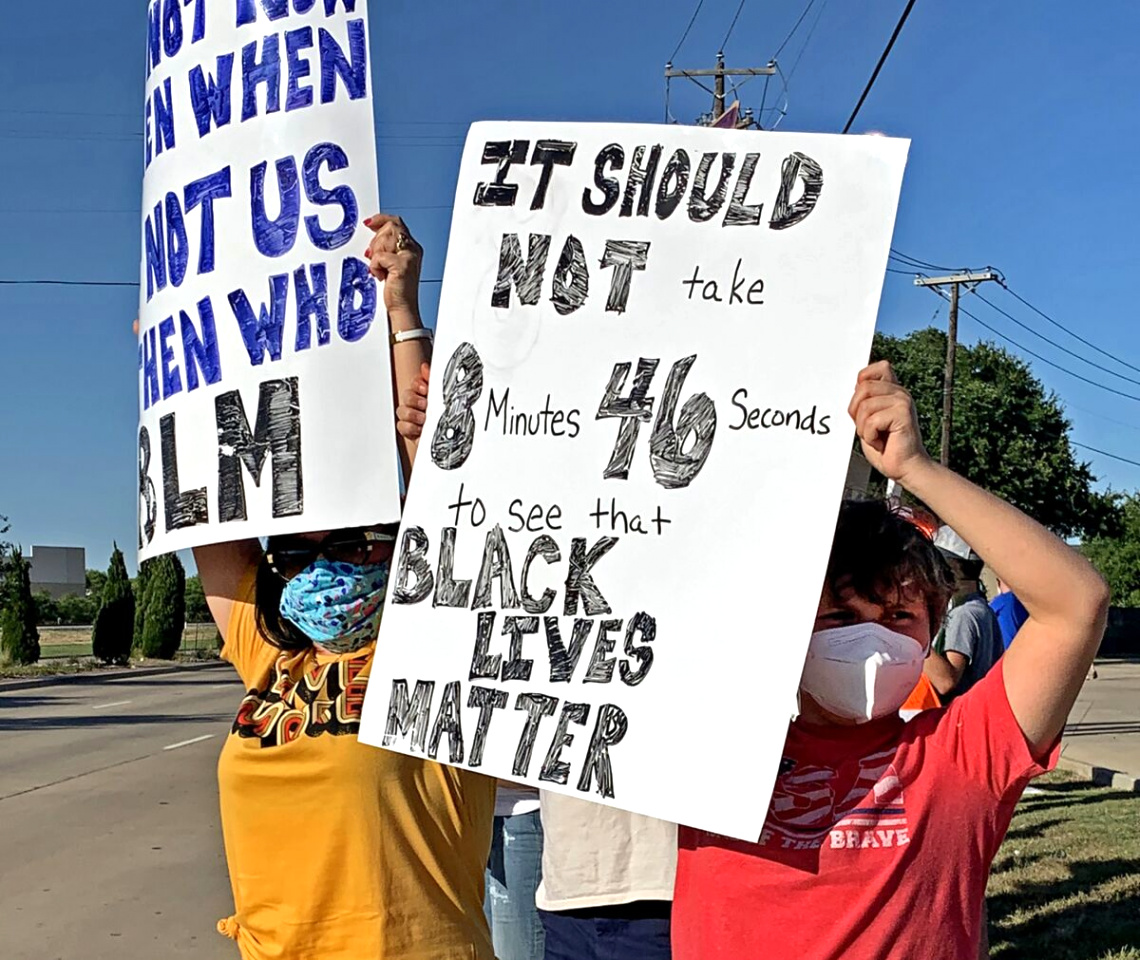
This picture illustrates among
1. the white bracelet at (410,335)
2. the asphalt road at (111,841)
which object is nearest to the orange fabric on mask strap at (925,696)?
the white bracelet at (410,335)

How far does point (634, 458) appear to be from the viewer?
2051 millimetres

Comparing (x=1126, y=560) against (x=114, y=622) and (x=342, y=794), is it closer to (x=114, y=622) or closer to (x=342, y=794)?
(x=114, y=622)

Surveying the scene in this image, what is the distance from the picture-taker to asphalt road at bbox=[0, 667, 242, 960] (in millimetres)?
6418

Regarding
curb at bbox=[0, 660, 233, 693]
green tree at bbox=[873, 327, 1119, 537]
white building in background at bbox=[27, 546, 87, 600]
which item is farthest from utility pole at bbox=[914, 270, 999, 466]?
white building in background at bbox=[27, 546, 87, 600]

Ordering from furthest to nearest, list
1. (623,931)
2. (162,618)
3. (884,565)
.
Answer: (162,618)
(623,931)
(884,565)

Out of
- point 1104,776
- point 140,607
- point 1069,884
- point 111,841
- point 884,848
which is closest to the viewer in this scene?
point 884,848

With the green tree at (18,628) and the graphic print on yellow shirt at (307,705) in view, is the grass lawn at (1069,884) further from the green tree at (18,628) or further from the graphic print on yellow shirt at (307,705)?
the green tree at (18,628)

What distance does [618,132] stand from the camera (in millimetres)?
2199

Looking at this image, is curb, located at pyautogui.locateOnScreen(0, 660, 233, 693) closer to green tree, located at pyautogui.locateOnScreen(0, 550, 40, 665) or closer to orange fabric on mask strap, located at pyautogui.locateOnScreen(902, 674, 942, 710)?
green tree, located at pyautogui.locateOnScreen(0, 550, 40, 665)

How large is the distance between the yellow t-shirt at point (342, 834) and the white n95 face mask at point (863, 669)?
832 mm

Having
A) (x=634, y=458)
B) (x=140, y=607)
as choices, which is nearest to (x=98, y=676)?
(x=140, y=607)

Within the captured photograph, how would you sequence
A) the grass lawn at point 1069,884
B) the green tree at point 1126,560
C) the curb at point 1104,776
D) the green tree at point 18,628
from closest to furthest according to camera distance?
the grass lawn at point 1069,884 → the curb at point 1104,776 → the green tree at point 18,628 → the green tree at point 1126,560

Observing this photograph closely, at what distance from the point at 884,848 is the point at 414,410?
3.78 feet

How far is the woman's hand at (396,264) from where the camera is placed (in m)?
2.55
